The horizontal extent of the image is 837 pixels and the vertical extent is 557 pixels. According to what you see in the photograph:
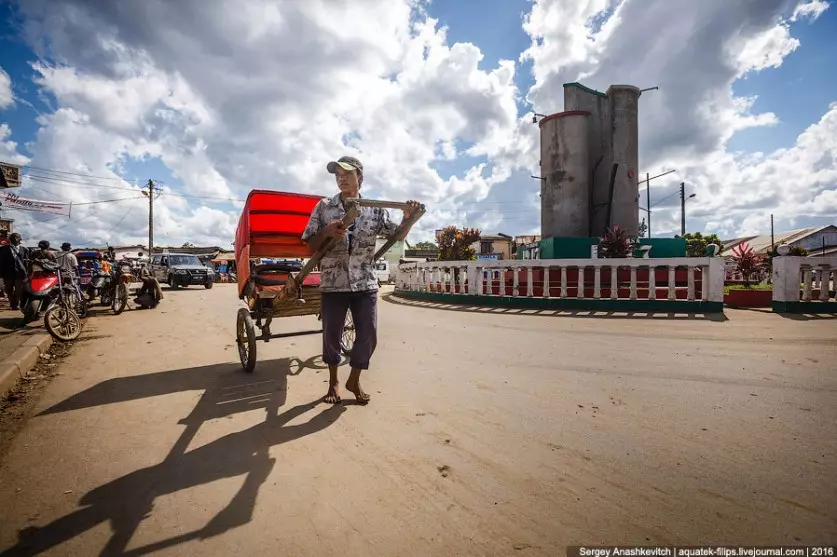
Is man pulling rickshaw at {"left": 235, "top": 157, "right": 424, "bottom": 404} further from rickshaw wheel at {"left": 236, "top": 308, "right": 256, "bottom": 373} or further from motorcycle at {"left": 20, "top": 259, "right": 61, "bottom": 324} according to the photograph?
motorcycle at {"left": 20, "top": 259, "right": 61, "bottom": 324}

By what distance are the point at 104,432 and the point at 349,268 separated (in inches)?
79.1

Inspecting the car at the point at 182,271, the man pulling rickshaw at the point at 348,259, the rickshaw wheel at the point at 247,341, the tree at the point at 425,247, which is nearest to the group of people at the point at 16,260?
the rickshaw wheel at the point at 247,341

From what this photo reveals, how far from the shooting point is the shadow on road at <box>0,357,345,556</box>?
1627mm

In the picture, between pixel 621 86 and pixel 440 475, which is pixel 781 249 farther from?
pixel 440 475

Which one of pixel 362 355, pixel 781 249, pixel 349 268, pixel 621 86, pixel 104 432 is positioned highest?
pixel 621 86

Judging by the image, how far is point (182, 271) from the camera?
19.6 m

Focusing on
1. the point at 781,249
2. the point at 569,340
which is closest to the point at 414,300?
the point at 569,340

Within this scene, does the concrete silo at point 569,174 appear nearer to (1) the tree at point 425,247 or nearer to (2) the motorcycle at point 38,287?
(2) the motorcycle at point 38,287

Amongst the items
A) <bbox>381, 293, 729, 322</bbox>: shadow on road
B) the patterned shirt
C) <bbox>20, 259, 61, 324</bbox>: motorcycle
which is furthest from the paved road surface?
<bbox>20, 259, 61, 324</bbox>: motorcycle

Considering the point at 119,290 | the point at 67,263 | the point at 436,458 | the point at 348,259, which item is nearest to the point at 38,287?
the point at 67,263

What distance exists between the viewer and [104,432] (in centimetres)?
265

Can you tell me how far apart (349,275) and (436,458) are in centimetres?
154

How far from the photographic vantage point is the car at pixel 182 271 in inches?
771

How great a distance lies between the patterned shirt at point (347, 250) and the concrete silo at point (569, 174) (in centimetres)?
1092
